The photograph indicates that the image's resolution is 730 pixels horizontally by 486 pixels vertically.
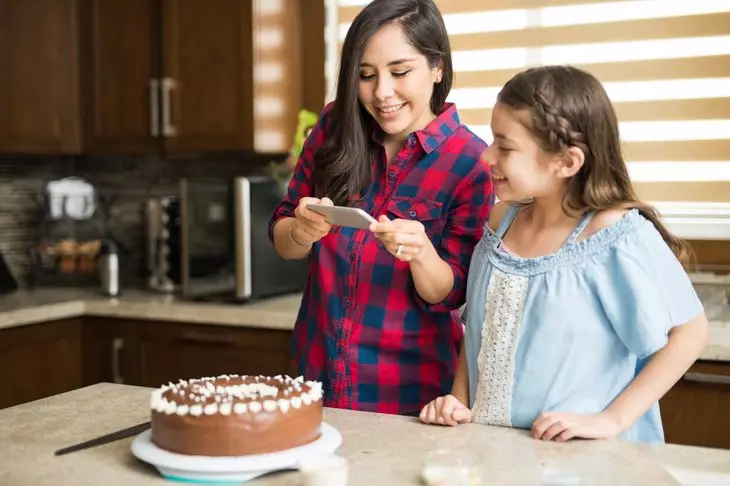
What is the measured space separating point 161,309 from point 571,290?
1941 millimetres

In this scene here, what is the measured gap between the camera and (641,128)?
3012mm

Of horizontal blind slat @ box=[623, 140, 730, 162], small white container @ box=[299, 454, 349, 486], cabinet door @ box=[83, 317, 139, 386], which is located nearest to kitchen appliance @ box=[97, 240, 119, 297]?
cabinet door @ box=[83, 317, 139, 386]

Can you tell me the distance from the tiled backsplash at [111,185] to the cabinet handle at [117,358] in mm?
717

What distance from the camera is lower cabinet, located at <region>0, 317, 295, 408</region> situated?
3.07 m

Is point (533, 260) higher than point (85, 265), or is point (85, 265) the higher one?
point (533, 260)

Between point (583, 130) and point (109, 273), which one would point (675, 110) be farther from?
point (109, 273)

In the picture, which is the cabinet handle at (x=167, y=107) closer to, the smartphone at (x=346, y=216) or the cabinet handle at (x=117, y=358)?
the cabinet handle at (x=117, y=358)

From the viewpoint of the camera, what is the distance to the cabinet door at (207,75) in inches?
133

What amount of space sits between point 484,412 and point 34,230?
9.49 ft

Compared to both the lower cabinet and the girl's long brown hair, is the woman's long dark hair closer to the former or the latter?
the girl's long brown hair

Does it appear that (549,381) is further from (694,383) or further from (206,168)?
(206,168)

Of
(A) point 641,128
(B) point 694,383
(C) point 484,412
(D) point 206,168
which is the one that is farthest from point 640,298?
(D) point 206,168

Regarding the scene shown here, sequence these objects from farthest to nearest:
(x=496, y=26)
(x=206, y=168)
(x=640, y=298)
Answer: (x=206, y=168), (x=496, y=26), (x=640, y=298)

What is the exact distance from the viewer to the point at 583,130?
1.60m
